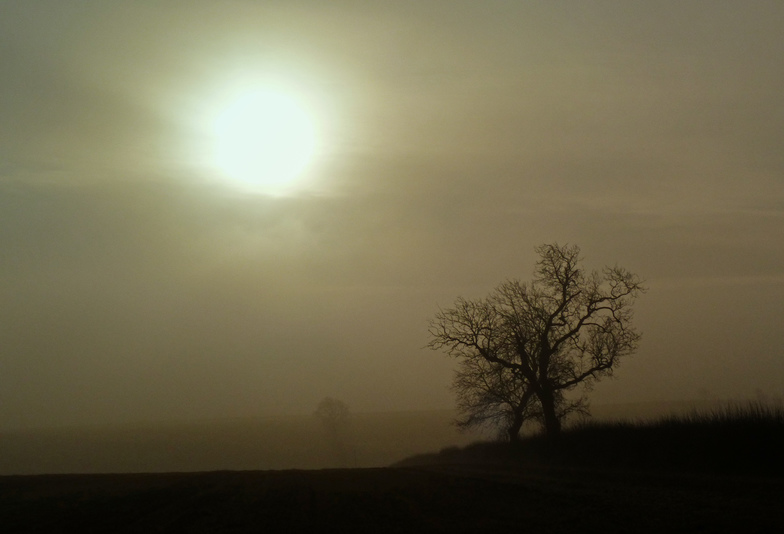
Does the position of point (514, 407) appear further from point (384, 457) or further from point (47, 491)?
point (384, 457)

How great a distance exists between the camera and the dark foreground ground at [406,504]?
10.1 m

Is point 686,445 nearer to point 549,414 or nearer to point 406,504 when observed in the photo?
point 406,504

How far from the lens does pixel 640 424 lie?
23625 millimetres

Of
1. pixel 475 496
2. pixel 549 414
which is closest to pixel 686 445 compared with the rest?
pixel 475 496

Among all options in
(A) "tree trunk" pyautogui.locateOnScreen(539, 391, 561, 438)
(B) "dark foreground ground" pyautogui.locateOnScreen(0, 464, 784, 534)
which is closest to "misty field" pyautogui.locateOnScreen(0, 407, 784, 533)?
(B) "dark foreground ground" pyautogui.locateOnScreen(0, 464, 784, 534)

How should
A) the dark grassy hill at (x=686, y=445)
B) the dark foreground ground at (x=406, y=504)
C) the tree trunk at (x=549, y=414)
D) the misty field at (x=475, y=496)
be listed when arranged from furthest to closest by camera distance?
the tree trunk at (x=549, y=414), the dark grassy hill at (x=686, y=445), the misty field at (x=475, y=496), the dark foreground ground at (x=406, y=504)

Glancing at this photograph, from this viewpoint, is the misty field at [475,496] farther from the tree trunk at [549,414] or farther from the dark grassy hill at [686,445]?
the tree trunk at [549,414]

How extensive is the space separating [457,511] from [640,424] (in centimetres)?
1433

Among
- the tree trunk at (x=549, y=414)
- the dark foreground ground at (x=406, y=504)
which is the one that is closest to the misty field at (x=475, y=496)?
the dark foreground ground at (x=406, y=504)

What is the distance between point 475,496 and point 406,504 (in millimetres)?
1684

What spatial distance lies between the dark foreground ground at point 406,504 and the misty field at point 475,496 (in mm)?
26

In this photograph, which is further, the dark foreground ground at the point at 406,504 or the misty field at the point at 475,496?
the misty field at the point at 475,496

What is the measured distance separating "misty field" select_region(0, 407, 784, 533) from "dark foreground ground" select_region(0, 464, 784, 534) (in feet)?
0.08

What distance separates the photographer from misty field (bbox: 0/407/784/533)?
33.9 feet
